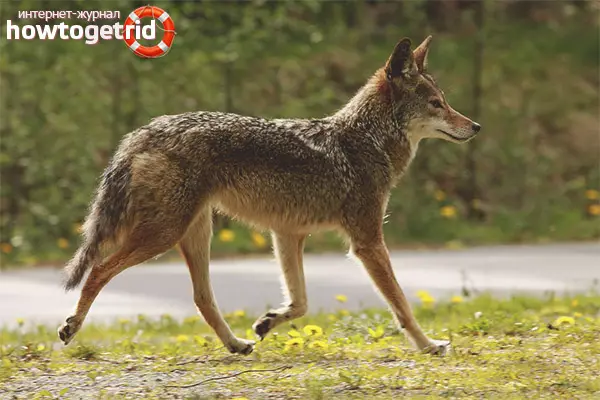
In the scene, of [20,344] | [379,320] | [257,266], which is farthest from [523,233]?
[20,344]

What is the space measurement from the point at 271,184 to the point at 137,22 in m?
3.77

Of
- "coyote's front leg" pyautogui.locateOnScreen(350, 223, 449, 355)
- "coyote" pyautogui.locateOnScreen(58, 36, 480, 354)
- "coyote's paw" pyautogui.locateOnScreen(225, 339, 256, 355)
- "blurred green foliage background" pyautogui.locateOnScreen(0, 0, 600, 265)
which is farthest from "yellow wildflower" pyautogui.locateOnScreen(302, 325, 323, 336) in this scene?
"blurred green foliage background" pyautogui.locateOnScreen(0, 0, 600, 265)

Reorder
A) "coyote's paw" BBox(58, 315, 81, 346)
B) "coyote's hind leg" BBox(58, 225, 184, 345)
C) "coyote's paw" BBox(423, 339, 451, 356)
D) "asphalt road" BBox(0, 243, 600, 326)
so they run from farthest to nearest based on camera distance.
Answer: "asphalt road" BBox(0, 243, 600, 326), "coyote's paw" BBox(423, 339, 451, 356), "coyote's hind leg" BBox(58, 225, 184, 345), "coyote's paw" BBox(58, 315, 81, 346)

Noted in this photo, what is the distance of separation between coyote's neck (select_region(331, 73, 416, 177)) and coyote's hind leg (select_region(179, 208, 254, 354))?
3.90 ft

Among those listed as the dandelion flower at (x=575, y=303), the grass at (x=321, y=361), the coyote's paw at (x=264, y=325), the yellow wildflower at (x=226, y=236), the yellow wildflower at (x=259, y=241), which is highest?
the yellow wildflower at (x=226, y=236)

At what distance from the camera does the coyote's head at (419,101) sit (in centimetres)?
780

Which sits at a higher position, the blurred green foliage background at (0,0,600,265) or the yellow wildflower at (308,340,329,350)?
the blurred green foliage background at (0,0,600,265)

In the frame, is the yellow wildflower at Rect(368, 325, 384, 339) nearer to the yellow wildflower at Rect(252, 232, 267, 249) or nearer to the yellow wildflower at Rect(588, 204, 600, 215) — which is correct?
the yellow wildflower at Rect(252, 232, 267, 249)

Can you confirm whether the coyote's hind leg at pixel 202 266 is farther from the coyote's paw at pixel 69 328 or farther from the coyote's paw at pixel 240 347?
the coyote's paw at pixel 69 328

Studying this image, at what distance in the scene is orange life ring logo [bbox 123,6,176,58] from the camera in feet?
34.2

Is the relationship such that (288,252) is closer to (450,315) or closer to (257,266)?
(450,315)

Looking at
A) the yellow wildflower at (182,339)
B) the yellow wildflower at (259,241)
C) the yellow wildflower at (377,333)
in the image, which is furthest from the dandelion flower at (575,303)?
the yellow wildflower at (259,241)

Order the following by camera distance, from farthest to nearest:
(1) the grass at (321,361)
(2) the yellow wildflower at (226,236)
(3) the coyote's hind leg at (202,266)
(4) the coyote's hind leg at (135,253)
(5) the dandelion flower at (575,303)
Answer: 1. (2) the yellow wildflower at (226,236)
2. (5) the dandelion flower at (575,303)
3. (3) the coyote's hind leg at (202,266)
4. (4) the coyote's hind leg at (135,253)
5. (1) the grass at (321,361)

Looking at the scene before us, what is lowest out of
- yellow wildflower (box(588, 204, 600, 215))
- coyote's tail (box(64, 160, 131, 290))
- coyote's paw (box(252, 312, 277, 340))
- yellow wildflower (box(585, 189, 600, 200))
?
coyote's paw (box(252, 312, 277, 340))
